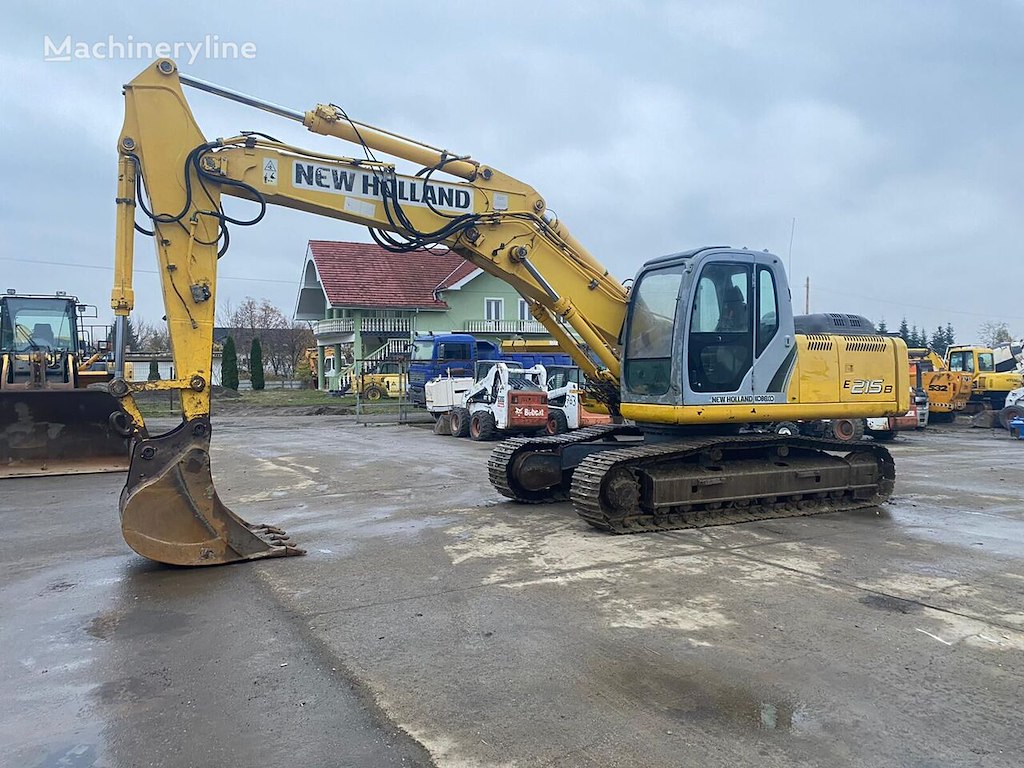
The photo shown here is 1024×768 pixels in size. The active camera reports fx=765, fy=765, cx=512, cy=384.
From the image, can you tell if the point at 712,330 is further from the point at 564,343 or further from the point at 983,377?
the point at 983,377

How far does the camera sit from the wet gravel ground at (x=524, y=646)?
11.1 feet

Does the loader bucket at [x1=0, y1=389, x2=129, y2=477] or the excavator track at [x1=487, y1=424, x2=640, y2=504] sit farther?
the loader bucket at [x1=0, y1=389, x2=129, y2=477]

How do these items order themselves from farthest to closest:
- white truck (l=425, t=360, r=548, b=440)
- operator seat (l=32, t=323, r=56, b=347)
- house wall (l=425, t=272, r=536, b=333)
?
house wall (l=425, t=272, r=536, b=333) → white truck (l=425, t=360, r=548, b=440) → operator seat (l=32, t=323, r=56, b=347)

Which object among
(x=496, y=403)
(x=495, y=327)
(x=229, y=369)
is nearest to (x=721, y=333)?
(x=496, y=403)

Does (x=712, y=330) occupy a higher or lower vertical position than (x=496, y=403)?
higher

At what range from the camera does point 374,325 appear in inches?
1433

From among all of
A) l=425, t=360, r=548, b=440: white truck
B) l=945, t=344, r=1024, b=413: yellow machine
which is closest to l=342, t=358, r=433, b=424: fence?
l=425, t=360, r=548, b=440: white truck

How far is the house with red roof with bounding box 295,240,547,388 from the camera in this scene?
36062mm

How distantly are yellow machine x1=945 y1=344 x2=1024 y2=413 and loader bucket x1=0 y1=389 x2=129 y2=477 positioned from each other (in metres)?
23.9

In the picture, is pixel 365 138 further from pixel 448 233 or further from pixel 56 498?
pixel 56 498

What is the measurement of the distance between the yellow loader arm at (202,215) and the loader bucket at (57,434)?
252 inches

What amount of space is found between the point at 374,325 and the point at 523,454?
2843cm

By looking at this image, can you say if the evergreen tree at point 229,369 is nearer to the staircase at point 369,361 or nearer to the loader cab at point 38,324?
the staircase at point 369,361

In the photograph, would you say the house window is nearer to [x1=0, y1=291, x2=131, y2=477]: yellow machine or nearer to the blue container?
the blue container
